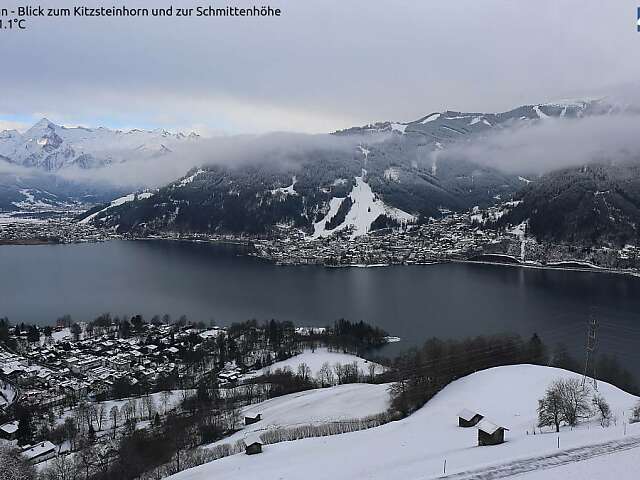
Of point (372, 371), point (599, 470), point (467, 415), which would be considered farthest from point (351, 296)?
point (599, 470)

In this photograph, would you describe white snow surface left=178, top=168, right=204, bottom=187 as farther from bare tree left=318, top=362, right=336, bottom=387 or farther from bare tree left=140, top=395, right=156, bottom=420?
bare tree left=140, top=395, right=156, bottom=420

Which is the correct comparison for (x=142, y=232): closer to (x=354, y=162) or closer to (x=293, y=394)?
(x=354, y=162)

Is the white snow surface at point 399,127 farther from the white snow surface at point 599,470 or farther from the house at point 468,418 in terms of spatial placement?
the white snow surface at point 599,470

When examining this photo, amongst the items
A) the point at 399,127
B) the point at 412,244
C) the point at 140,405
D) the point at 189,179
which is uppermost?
the point at 399,127

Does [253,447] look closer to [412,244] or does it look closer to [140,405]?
[140,405]

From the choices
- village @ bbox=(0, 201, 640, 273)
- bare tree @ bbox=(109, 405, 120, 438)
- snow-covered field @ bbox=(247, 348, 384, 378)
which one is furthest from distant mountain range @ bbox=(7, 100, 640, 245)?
bare tree @ bbox=(109, 405, 120, 438)

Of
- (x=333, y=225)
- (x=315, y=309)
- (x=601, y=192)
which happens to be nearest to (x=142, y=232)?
(x=333, y=225)
